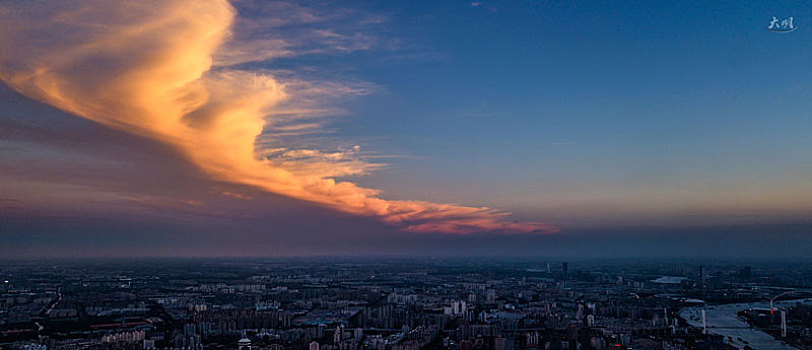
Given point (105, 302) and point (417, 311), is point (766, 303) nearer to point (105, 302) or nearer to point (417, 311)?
point (417, 311)

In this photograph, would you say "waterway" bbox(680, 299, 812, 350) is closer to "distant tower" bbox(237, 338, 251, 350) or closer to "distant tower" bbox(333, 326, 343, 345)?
"distant tower" bbox(333, 326, 343, 345)

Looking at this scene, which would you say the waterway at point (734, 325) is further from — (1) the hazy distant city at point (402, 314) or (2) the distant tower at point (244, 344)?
(2) the distant tower at point (244, 344)

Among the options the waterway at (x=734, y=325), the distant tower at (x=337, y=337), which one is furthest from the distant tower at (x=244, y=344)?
the waterway at (x=734, y=325)

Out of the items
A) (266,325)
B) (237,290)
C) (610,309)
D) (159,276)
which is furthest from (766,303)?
(159,276)

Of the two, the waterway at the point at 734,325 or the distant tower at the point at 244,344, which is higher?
the distant tower at the point at 244,344

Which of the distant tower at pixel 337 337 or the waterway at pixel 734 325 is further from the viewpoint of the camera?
the waterway at pixel 734 325

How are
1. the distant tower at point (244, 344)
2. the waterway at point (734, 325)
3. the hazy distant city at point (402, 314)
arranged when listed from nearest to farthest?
the distant tower at point (244, 344), the hazy distant city at point (402, 314), the waterway at point (734, 325)

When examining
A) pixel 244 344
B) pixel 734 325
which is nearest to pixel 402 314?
pixel 244 344

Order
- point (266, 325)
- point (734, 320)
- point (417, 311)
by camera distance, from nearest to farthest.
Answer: point (266, 325) → point (734, 320) → point (417, 311)

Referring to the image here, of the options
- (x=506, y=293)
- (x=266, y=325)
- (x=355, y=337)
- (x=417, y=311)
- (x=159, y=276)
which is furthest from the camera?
(x=159, y=276)
